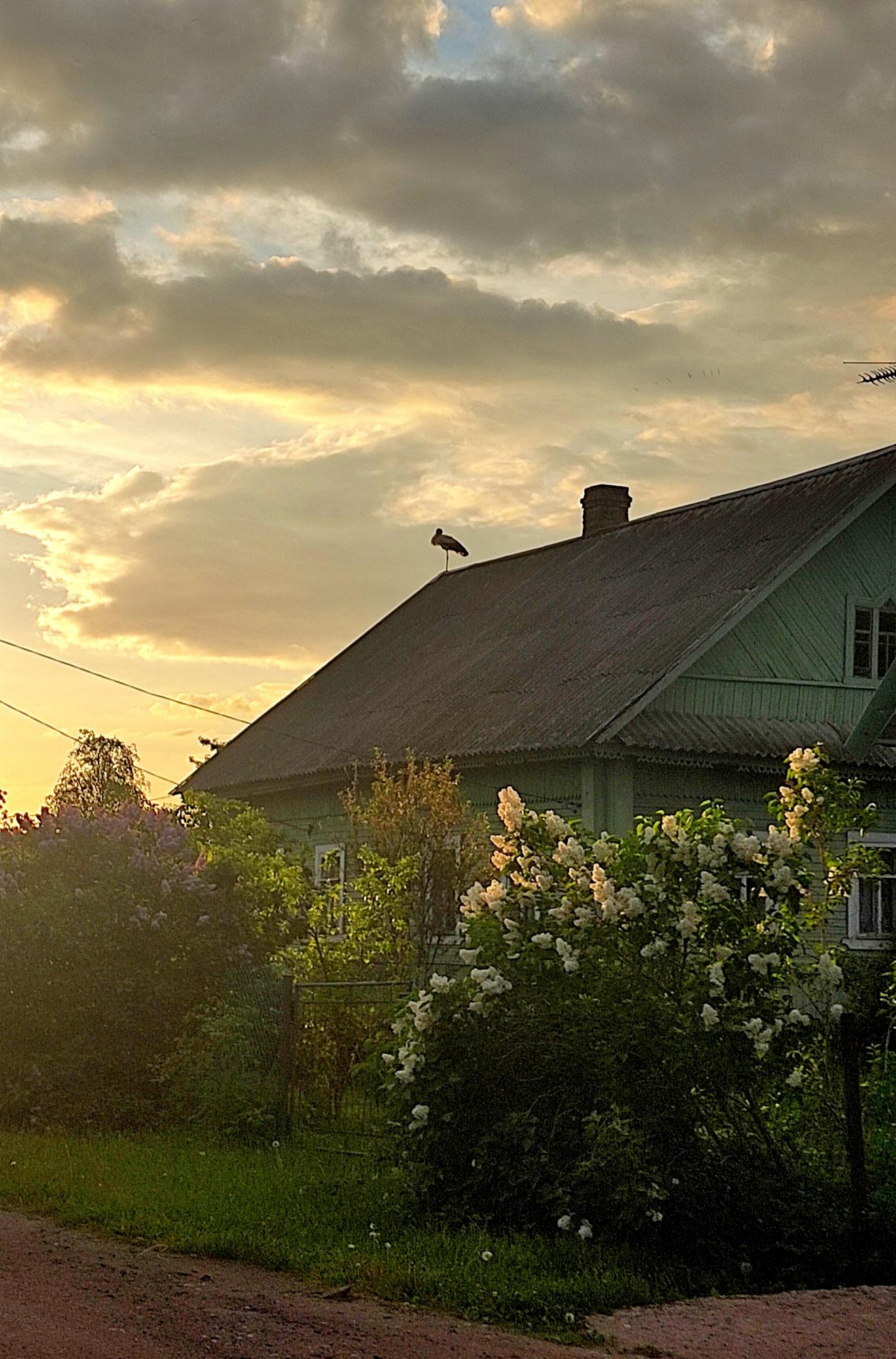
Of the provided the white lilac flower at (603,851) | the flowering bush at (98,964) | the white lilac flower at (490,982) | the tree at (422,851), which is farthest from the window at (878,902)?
the white lilac flower at (490,982)

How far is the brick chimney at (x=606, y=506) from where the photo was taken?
1251 inches

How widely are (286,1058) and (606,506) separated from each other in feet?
60.6

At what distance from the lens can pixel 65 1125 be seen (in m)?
15.9

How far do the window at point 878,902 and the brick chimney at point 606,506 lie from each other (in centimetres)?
1027

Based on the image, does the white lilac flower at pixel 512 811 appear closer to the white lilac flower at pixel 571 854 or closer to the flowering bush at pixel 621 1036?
the flowering bush at pixel 621 1036

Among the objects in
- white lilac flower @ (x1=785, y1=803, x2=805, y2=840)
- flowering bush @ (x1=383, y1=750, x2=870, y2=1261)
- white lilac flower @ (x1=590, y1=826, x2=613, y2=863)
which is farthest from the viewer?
white lilac flower @ (x1=785, y1=803, x2=805, y2=840)

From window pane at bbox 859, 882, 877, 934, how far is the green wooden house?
0.03m

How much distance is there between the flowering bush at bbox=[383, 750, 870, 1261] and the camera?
34.4 feet

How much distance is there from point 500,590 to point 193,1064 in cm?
1671

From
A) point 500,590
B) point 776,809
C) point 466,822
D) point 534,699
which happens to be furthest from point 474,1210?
point 500,590

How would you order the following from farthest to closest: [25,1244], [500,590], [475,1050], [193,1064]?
1. [500,590]
2. [193,1064]
3. [475,1050]
4. [25,1244]

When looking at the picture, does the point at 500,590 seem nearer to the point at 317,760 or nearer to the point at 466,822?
the point at 317,760

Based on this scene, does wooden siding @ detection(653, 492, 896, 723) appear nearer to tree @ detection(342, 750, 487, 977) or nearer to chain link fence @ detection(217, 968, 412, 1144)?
tree @ detection(342, 750, 487, 977)

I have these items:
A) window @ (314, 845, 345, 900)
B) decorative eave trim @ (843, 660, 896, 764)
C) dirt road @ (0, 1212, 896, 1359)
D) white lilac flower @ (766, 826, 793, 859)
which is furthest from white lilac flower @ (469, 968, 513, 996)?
window @ (314, 845, 345, 900)
